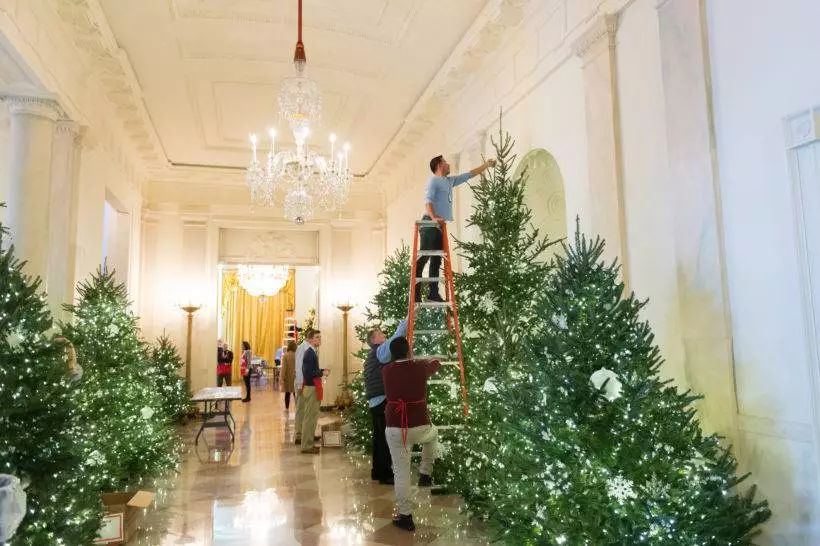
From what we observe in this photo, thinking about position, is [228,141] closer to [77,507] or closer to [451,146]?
[451,146]

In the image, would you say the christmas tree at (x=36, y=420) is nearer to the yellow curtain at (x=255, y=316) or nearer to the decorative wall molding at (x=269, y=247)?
the decorative wall molding at (x=269, y=247)

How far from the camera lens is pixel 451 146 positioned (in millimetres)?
8148

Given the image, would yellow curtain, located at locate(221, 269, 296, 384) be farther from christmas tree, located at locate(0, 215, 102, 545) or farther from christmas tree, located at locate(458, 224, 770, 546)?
christmas tree, located at locate(458, 224, 770, 546)

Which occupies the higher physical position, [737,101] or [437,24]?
[437,24]

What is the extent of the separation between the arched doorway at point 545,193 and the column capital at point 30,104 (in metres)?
4.98

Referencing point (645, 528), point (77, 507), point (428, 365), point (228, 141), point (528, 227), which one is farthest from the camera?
point (228, 141)

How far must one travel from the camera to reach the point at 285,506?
5.43 m

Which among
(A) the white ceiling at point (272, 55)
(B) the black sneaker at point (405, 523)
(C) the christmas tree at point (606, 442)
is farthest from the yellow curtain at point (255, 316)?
(C) the christmas tree at point (606, 442)

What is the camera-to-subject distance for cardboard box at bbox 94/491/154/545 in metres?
4.20

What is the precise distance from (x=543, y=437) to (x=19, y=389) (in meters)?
2.76

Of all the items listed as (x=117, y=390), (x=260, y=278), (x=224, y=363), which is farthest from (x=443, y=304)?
(x=260, y=278)

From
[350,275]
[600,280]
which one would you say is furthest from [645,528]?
[350,275]

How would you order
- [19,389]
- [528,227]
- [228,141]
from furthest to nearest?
[228,141] < [528,227] < [19,389]

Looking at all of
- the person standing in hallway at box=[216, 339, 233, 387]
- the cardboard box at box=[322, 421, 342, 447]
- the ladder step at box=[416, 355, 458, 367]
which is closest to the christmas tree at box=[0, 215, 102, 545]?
the ladder step at box=[416, 355, 458, 367]
